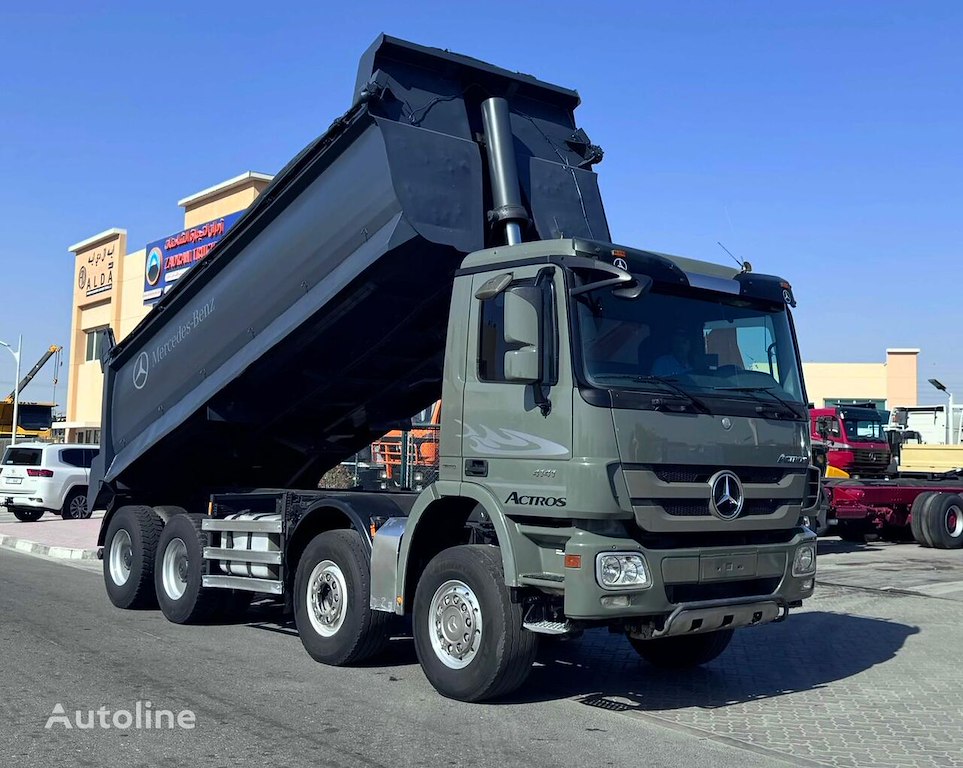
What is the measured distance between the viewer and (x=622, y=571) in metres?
6.07

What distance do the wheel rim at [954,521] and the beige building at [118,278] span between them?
2502 centimetres

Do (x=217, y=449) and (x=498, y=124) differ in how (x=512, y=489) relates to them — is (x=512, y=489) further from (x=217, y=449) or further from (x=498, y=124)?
(x=217, y=449)

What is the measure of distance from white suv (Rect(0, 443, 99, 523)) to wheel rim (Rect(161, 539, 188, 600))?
13.4 m

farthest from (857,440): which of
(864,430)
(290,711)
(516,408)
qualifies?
(290,711)

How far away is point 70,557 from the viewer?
656 inches

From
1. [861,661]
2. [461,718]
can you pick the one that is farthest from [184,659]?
[861,661]

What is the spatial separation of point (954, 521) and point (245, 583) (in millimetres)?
14604

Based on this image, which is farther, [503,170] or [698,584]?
[503,170]

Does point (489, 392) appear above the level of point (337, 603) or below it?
above

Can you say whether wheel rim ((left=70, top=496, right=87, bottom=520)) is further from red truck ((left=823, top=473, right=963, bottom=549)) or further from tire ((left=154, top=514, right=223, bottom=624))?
red truck ((left=823, top=473, right=963, bottom=549))

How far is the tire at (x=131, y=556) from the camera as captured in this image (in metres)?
10.4

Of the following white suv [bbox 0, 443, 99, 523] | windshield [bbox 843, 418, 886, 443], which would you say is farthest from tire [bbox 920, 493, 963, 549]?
white suv [bbox 0, 443, 99, 523]

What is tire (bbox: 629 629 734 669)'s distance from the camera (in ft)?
26.0

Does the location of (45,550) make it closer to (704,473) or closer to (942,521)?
(704,473)
